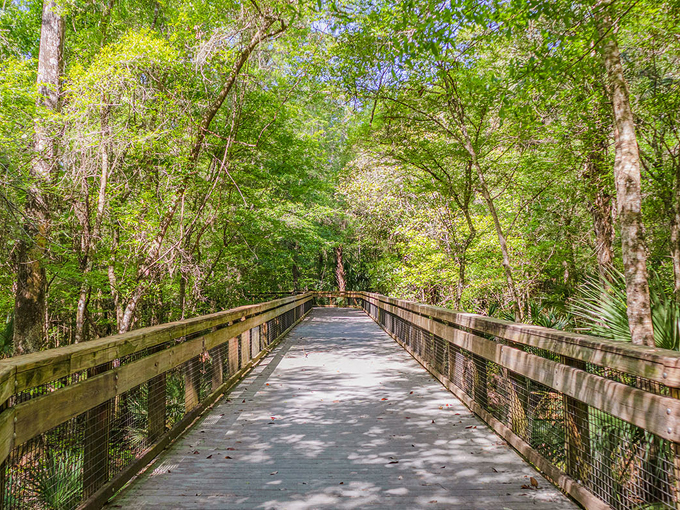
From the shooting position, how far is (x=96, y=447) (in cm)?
280

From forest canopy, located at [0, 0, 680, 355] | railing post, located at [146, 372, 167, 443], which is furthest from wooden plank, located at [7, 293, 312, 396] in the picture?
forest canopy, located at [0, 0, 680, 355]

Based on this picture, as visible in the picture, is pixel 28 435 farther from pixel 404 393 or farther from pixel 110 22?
pixel 110 22

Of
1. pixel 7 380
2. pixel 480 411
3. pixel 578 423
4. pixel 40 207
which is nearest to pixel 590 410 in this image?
pixel 578 423

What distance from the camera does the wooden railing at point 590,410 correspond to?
213cm

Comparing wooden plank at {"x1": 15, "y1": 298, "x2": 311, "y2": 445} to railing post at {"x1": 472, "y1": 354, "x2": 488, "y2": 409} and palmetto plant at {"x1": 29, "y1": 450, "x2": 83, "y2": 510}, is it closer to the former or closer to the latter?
palmetto plant at {"x1": 29, "y1": 450, "x2": 83, "y2": 510}

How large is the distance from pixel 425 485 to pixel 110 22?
12098 mm

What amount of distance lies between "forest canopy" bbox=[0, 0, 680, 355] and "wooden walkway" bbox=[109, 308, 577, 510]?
230 cm

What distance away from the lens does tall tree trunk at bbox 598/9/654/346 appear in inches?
186

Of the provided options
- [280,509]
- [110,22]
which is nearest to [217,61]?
[110,22]

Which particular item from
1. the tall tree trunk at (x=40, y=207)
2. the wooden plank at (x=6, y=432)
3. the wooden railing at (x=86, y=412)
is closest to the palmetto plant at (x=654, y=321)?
the wooden railing at (x=86, y=412)

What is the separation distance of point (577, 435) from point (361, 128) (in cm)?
752

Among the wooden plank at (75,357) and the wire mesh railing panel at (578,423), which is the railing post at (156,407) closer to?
the wooden plank at (75,357)

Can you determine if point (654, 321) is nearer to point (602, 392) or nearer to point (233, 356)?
point (602, 392)

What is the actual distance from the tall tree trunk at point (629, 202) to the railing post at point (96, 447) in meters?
4.80
